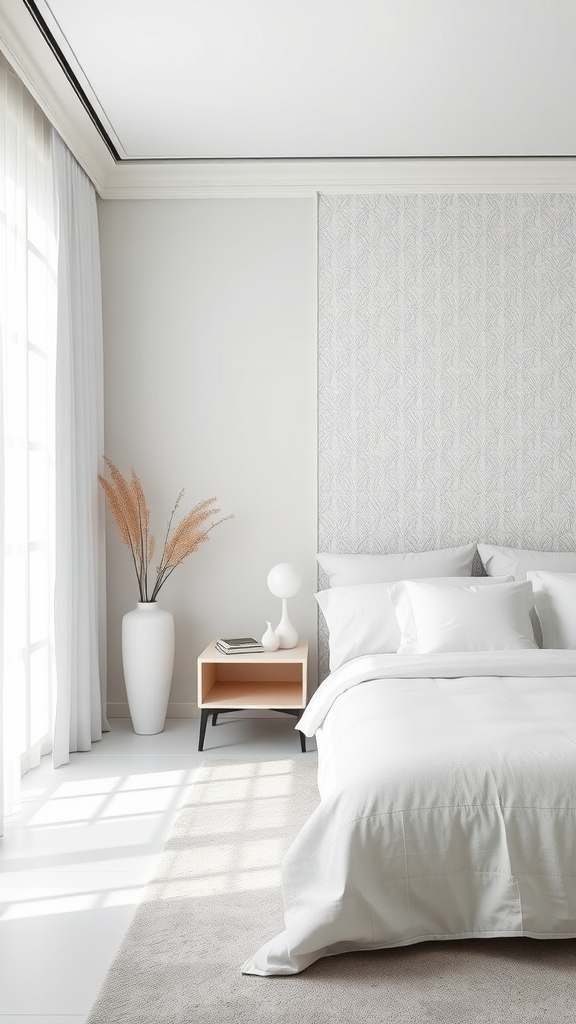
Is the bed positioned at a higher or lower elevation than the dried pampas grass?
lower

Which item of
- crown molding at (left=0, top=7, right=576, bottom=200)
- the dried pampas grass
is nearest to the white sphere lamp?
the dried pampas grass

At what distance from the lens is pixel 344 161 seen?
4156 millimetres

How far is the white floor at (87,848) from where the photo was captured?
2.02m

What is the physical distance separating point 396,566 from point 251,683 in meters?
Answer: 1.00

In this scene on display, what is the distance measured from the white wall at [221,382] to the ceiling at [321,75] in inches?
16.2

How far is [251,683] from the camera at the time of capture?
429 centimetres

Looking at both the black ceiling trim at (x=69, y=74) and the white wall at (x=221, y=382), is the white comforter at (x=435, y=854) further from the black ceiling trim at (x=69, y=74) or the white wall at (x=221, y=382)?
the black ceiling trim at (x=69, y=74)

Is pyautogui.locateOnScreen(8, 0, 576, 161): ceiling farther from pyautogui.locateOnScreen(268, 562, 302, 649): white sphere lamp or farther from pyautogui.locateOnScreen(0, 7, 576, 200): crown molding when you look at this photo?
pyautogui.locateOnScreen(268, 562, 302, 649): white sphere lamp

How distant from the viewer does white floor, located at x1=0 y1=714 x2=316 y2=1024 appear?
6.63 ft

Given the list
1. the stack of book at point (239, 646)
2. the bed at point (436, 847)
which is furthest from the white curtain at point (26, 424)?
the bed at point (436, 847)

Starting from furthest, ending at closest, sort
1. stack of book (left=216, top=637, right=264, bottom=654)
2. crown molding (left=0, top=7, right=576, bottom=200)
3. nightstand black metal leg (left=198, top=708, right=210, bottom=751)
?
crown molding (left=0, top=7, right=576, bottom=200), stack of book (left=216, top=637, right=264, bottom=654), nightstand black metal leg (left=198, top=708, right=210, bottom=751)

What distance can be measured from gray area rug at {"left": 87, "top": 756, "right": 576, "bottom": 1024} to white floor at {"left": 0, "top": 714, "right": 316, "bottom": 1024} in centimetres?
10

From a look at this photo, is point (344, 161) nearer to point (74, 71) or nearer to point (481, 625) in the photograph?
point (74, 71)

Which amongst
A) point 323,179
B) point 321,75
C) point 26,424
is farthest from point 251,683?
point 321,75
